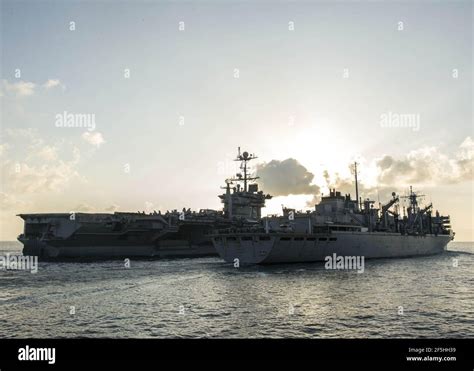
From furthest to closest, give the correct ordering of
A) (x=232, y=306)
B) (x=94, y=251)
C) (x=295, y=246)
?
(x=94, y=251) < (x=295, y=246) < (x=232, y=306)

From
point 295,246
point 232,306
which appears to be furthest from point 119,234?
point 232,306

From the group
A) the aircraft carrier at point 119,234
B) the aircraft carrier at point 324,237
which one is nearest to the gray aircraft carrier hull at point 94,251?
the aircraft carrier at point 119,234

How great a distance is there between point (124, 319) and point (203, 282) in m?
11.6

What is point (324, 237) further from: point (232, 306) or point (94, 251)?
point (94, 251)

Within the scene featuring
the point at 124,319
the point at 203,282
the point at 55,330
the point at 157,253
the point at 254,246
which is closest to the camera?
the point at 55,330

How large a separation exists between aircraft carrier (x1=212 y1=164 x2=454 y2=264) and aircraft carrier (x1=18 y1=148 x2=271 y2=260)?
37.6 feet

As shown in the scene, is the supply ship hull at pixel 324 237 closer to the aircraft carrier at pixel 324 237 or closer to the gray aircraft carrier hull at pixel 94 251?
the aircraft carrier at pixel 324 237

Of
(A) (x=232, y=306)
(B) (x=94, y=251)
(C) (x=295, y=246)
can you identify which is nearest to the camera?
(A) (x=232, y=306)

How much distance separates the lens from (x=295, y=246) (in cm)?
3909

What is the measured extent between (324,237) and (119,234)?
82.7 feet
